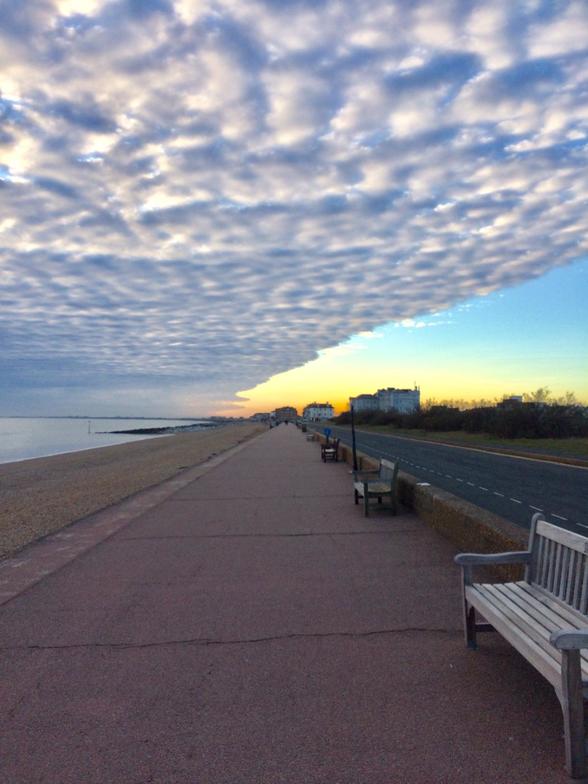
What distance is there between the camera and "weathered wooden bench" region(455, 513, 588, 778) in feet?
9.33

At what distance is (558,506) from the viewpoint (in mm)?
12008

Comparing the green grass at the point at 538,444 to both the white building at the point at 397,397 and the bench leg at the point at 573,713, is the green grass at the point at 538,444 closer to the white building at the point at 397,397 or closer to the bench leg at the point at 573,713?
the bench leg at the point at 573,713

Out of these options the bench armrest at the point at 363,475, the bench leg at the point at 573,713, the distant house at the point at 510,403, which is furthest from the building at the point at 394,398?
the bench leg at the point at 573,713

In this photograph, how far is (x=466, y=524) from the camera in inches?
275

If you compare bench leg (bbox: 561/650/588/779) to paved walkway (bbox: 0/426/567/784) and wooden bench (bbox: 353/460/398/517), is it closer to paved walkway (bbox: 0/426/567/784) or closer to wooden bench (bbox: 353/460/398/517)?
paved walkway (bbox: 0/426/567/784)

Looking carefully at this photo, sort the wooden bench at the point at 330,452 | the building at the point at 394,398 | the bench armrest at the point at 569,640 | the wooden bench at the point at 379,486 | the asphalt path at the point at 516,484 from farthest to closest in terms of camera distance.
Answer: the building at the point at 394,398, the wooden bench at the point at 330,452, the asphalt path at the point at 516,484, the wooden bench at the point at 379,486, the bench armrest at the point at 569,640

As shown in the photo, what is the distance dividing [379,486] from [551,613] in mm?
6560

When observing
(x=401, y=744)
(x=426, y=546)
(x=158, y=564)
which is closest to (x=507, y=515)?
(x=426, y=546)

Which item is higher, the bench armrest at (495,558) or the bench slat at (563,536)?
the bench slat at (563,536)

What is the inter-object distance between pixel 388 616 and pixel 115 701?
7.21 feet

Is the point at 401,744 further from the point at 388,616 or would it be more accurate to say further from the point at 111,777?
the point at 388,616

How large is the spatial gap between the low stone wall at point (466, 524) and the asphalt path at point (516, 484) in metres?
1.66

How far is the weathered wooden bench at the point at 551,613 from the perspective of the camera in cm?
284

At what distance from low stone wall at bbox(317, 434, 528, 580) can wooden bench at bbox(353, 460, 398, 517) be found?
312mm
